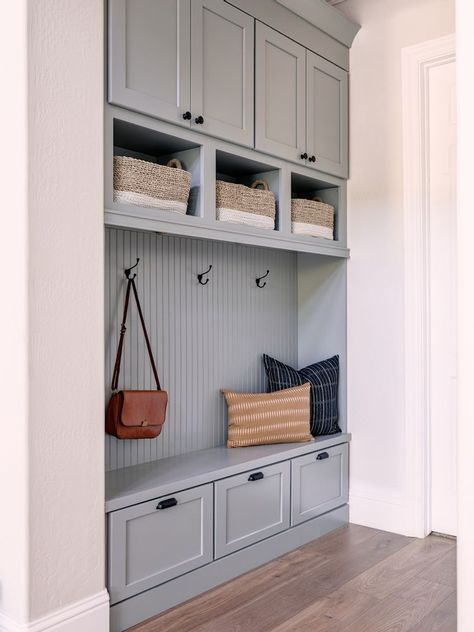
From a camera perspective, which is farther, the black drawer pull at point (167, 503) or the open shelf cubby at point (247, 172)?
the open shelf cubby at point (247, 172)

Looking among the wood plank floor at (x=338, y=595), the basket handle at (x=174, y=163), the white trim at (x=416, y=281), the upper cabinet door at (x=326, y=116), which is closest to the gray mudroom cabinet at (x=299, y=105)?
the upper cabinet door at (x=326, y=116)

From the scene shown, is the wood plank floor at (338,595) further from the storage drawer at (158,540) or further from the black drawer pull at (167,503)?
the black drawer pull at (167,503)

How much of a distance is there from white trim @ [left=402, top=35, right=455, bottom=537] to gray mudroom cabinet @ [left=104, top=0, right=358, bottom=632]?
34 cm

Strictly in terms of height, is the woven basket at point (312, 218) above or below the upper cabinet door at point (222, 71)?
below

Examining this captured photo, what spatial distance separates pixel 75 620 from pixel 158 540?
40 centimetres

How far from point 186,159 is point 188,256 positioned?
48 centimetres

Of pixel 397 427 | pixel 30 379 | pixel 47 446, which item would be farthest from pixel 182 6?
pixel 397 427

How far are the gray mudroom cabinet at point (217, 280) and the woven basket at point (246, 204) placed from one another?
0.04 meters

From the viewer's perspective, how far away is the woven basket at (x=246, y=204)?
8.50 feet

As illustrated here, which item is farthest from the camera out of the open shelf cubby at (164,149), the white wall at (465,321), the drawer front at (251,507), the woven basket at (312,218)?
the woven basket at (312,218)

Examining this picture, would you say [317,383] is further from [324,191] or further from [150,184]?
[150,184]

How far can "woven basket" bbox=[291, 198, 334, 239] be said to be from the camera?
302 cm

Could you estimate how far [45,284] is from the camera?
192cm

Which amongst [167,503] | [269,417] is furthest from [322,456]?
[167,503]
